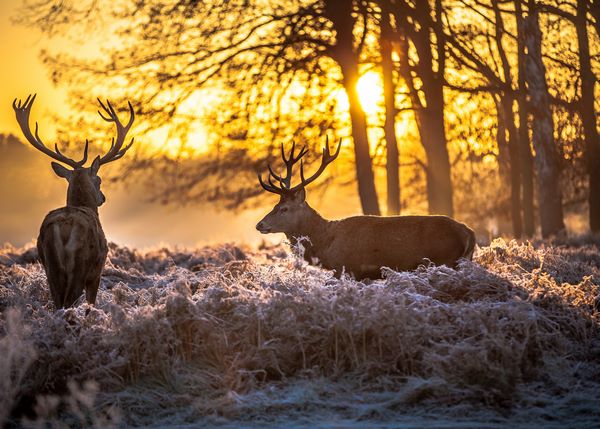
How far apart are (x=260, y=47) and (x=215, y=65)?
3.70 ft

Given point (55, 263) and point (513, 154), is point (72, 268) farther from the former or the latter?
point (513, 154)

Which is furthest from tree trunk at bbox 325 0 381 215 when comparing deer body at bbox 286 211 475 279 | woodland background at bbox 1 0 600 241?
deer body at bbox 286 211 475 279

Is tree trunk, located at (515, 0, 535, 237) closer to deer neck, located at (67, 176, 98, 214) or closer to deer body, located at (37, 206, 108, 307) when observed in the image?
deer neck, located at (67, 176, 98, 214)

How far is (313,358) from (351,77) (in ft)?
47.5

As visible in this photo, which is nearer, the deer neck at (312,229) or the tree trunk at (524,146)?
the deer neck at (312,229)

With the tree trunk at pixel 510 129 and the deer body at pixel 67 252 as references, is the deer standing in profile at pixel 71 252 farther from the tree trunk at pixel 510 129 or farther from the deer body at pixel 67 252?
the tree trunk at pixel 510 129

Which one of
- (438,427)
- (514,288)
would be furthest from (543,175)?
(438,427)

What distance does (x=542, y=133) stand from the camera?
71.7ft

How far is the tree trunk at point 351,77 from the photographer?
70.1ft

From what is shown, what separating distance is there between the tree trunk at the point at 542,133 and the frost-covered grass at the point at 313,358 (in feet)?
42.5

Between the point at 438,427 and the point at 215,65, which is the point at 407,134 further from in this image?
the point at 438,427

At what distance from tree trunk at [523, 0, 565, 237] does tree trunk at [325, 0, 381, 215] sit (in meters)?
3.96

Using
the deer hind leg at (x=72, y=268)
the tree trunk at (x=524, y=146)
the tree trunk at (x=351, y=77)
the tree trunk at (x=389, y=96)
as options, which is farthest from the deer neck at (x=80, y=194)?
the tree trunk at (x=524, y=146)

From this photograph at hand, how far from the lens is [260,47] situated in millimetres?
21703
